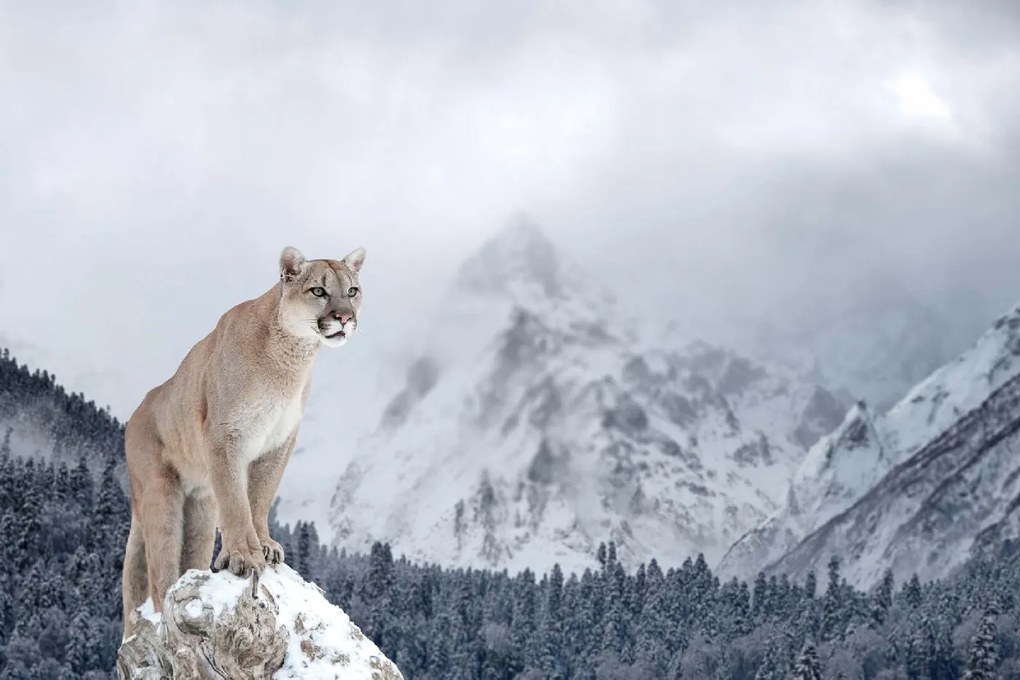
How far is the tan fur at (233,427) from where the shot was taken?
18625 mm

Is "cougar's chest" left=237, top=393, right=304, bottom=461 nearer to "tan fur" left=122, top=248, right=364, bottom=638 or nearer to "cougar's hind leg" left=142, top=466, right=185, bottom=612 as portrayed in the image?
"tan fur" left=122, top=248, right=364, bottom=638

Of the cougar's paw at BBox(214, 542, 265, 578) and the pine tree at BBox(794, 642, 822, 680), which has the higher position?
the pine tree at BBox(794, 642, 822, 680)

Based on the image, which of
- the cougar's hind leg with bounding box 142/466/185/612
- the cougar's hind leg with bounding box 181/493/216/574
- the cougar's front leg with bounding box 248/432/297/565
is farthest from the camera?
the cougar's hind leg with bounding box 181/493/216/574

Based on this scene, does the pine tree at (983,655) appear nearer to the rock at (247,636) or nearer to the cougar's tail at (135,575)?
the rock at (247,636)

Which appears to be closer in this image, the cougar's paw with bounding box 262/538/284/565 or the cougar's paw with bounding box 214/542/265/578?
the cougar's paw with bounding box 214/542/265/578

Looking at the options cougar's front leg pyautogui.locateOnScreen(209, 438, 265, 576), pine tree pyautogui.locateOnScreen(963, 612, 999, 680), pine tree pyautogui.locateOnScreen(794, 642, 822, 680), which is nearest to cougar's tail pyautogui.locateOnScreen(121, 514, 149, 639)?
cougar's front leg pyautogui.locateOnScreen(209, 438, 265, 576)

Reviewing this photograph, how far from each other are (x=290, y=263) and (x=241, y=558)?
15.0 feet

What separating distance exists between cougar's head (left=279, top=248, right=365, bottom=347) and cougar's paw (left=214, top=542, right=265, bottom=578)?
339 centimetres

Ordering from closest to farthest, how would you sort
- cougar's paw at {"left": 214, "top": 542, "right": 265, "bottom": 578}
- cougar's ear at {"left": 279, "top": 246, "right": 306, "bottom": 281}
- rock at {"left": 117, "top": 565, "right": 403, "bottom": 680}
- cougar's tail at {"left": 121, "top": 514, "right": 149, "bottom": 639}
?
cougar's ear at {"left": 279, "top": 246, "right": 306, "bottom": 281}, cougar's paw at {"left": 214, "top": 542, "right": 265, "bottom": 578}, rock at {"left": 117, "top": 565, "right": 403, "bottom": 680}, cougar's tail at {"left": 121, "top": 514, "right": 149, "bottom": 639}

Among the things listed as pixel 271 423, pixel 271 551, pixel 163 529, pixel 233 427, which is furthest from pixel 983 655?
pixel 233 427

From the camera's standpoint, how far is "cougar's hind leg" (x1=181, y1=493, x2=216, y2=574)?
20891 mm

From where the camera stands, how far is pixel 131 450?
21484mm

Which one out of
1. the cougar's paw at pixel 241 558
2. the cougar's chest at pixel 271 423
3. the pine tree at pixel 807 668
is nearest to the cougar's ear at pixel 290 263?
the cougar's chest at pixel 271 423

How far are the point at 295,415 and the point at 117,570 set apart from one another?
6531 inches
